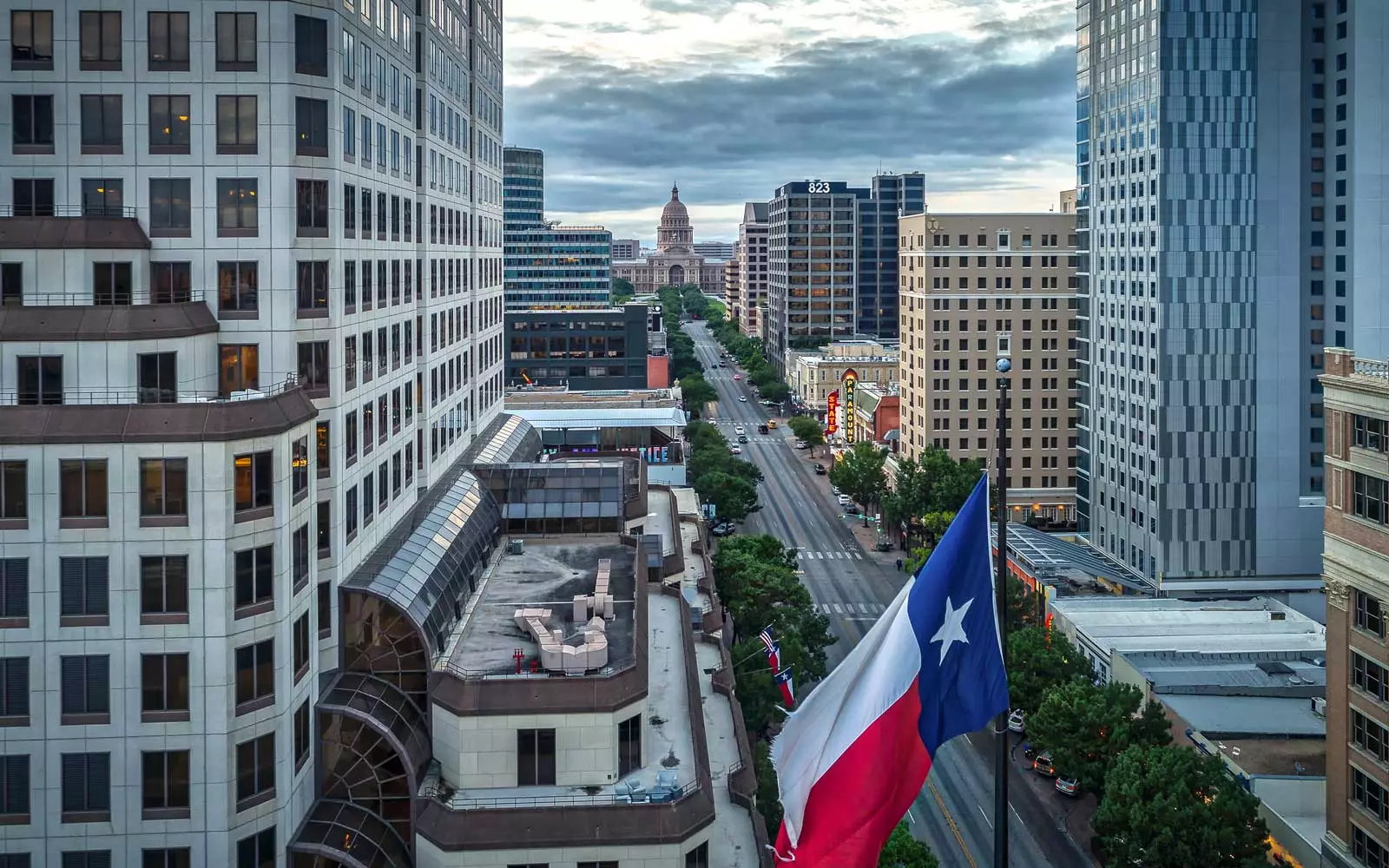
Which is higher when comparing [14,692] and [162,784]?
[14,692]

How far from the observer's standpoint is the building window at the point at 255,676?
43.7m

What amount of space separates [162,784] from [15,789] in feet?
17.2

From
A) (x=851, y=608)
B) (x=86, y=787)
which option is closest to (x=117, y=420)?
(x=86, y=787)

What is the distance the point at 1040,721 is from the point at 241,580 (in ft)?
145

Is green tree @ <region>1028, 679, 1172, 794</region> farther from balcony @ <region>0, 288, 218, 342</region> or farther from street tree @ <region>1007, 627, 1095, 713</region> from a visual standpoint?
balcony @ <region>0, 288, 218, 342</region>

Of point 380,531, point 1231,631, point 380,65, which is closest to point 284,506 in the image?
point 380,531

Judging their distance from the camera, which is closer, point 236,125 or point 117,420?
point 117,420

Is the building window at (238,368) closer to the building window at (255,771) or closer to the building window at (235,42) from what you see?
the building window at (235,42)

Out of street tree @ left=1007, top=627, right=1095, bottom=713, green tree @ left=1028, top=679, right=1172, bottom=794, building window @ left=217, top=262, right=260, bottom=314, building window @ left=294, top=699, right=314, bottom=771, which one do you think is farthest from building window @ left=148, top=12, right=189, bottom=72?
street tree @ left=1007, top=627, right=1095, bottom=713

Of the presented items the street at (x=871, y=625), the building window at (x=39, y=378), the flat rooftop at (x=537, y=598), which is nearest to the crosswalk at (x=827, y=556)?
the street at (x=871, y=625)

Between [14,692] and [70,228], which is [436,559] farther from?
[70,228]

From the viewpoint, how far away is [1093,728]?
6438cm

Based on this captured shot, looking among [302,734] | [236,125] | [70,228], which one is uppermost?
[236,125]

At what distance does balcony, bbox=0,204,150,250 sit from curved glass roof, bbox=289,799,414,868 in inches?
949
